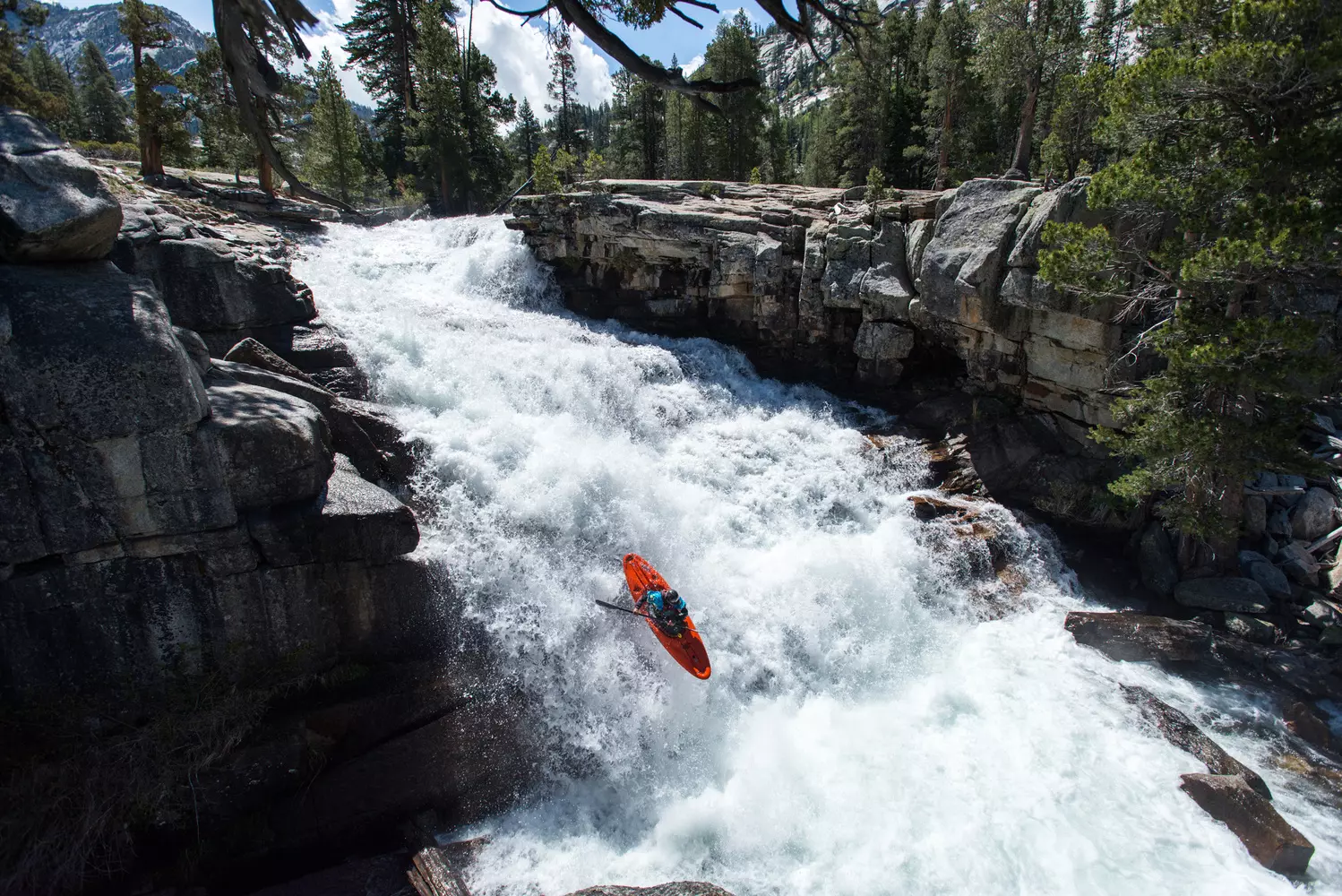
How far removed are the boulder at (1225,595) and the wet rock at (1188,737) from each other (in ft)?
8.74

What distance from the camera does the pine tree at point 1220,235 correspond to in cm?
905

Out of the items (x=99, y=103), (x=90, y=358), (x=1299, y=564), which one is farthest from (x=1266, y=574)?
(x=99, y=103)

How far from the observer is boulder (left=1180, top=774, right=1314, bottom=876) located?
788 cm

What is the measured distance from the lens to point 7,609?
736cm

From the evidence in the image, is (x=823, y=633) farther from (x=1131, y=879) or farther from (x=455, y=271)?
(x=455, y=271)

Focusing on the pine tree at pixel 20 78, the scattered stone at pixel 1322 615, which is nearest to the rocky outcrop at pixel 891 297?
the scattered stone at pixel 1322 615

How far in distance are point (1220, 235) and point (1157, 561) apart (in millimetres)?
6203

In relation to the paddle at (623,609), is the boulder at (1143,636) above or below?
below

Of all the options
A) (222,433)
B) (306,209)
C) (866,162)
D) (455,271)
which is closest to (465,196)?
(306,209)

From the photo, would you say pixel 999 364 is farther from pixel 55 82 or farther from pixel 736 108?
pixel 55 82

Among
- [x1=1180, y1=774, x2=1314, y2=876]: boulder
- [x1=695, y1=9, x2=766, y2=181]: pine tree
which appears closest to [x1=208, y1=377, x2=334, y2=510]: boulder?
[x1=1180, y1=774, x2=1314, y2=876]: boulder

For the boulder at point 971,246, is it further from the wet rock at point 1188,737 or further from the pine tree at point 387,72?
the pine tree at point 387,72

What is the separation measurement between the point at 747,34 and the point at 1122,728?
111 feet

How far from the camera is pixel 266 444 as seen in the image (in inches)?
340
